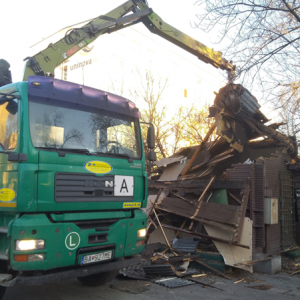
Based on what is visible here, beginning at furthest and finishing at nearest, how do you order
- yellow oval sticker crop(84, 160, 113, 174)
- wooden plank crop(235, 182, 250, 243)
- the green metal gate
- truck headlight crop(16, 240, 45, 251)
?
the green metal gate → wooden plank crop(235, 182, 250, 243) → yellow oval sticker crop(84, 160, 113, 174) → truck headlight crop(16, 240, 45, 251)

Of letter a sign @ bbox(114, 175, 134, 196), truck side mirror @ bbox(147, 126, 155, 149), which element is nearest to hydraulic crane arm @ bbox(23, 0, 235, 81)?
truck side mirror @ bbox(147, 126, 155, 149)

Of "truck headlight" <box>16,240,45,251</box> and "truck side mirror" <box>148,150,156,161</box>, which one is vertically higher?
"truck side mirror" <box>148,150,156,161</box>

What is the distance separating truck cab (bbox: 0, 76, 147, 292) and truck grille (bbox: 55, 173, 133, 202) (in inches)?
0.5

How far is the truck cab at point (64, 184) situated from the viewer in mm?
4113

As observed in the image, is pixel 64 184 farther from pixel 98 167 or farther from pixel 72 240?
pixel 72 240

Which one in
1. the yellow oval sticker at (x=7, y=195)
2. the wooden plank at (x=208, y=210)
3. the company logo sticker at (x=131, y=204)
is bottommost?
the wooden plank at (x=208, y=210)

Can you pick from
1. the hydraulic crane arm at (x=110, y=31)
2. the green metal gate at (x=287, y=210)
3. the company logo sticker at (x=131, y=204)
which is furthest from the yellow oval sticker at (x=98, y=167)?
the green metal gate at (x=287, y=210)

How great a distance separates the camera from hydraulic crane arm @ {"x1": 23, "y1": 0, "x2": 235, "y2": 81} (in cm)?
703

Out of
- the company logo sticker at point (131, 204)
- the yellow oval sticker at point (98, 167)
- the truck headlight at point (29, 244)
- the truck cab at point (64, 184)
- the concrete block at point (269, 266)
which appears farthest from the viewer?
the concrete block at point (269, 266)

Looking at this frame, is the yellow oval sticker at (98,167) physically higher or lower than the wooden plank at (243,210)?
higher

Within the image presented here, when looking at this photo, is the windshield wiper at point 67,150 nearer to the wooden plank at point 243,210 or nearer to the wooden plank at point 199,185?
the wooden plank at point 243,210

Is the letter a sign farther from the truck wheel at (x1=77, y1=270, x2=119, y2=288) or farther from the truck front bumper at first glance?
the truck wheel at (x1=77, y1=270, x2=119, y2=288)

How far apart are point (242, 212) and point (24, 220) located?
446 centimetres

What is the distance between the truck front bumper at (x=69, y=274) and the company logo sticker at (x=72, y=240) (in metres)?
0.32
